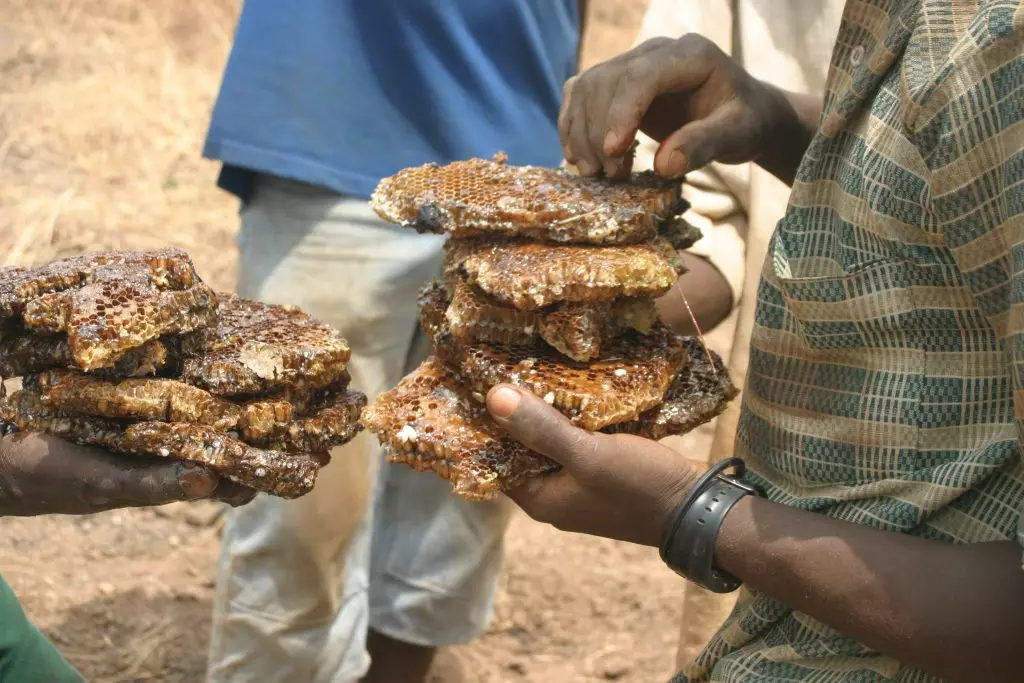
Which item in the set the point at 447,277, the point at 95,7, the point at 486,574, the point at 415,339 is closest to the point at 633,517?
the point at 447,277

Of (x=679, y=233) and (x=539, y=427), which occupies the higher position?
(x=679, y=233)

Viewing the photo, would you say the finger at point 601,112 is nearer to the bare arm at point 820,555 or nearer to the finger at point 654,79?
the finger at point 654,79

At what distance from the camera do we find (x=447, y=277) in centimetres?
168

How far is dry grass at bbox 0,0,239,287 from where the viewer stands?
4801 millimetres

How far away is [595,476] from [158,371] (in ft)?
2.22

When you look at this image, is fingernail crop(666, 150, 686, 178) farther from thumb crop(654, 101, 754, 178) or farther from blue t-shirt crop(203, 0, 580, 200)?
blue t-shirt crop(203, 0, 580, 200)

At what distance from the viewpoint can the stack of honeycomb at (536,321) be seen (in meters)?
1.45

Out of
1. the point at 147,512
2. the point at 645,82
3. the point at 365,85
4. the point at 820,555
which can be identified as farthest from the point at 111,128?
the point at 820,555

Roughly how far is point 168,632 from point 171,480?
197 cm

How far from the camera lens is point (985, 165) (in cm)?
119

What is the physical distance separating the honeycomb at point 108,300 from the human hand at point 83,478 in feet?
0.48

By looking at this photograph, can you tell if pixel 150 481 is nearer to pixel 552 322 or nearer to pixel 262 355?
pixel 262 355

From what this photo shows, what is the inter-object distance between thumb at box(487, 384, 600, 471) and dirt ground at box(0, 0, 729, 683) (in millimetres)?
2096

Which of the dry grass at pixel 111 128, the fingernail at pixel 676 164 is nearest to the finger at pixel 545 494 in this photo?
the fingernail at pixel 676 164
